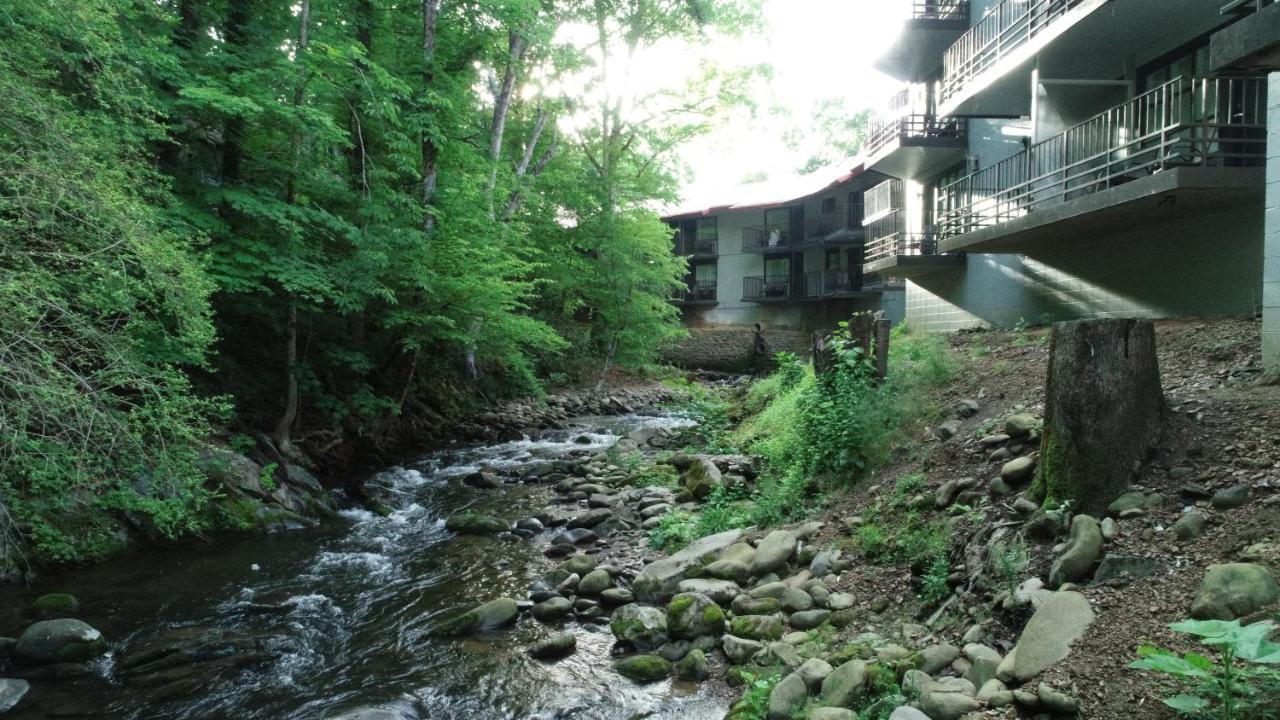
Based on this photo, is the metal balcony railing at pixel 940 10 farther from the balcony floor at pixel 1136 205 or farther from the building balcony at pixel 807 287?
the building balcony at pixel 807 287

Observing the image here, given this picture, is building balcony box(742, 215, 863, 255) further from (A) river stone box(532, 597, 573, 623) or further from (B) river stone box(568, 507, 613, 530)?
(A) river stone box(532, 597, 573, 623)

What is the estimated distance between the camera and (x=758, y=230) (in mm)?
36750

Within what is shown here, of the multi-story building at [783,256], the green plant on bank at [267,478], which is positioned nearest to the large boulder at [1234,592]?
the green plant on bank at [267,478]

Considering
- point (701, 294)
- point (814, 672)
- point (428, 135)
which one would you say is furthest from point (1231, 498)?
point (701, 294)

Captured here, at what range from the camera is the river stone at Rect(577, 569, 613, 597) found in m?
6.86

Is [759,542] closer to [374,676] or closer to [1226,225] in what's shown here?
[374,676]

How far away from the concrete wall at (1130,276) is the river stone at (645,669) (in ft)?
27.1

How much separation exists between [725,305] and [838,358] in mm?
29105

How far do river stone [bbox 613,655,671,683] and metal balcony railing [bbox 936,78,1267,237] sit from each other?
806 cm

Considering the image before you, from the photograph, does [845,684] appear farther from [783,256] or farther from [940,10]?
[783,256]

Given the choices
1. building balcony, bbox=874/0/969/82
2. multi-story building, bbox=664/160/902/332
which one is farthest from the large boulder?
multi-story building, bbox=664/160/902/332

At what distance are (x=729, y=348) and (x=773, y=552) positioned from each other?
27830mm

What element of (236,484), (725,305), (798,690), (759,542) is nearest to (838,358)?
(759,542)

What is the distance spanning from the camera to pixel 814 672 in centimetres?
439
